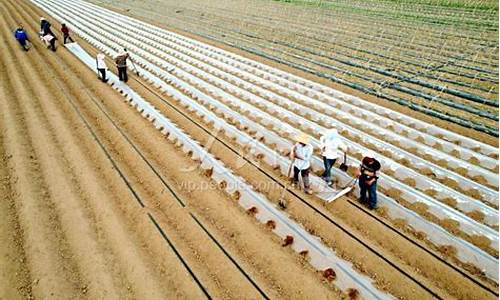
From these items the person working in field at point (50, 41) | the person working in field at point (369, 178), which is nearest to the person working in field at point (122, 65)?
the person working in field at point (50, 41)

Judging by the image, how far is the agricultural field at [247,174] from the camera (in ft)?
19.7

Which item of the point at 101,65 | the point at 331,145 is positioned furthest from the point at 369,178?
the point at 101,65

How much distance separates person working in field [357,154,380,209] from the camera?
6.73 m

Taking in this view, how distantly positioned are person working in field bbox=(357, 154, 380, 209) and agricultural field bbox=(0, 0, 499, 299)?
0.25 meters

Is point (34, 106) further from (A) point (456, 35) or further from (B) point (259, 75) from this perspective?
(A) point (456, 35)

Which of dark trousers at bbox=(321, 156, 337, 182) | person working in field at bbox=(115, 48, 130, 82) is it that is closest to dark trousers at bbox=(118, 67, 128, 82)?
person working in field at bbox=(115, 48, 130, 82)

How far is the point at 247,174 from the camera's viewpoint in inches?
343

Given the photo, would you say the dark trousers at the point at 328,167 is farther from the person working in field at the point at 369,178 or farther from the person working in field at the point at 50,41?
the person working in field at the point at 50,41

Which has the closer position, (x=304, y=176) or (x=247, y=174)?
(x=304, y=176)

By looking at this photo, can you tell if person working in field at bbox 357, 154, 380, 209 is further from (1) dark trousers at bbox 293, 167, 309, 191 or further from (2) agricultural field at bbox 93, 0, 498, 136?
(2) agricultural field at bbox 93, 0, 498, 136

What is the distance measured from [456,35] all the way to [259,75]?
11.6m

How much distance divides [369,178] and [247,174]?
295 centimetres

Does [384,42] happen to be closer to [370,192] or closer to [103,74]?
[103,74]

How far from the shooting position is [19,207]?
768 centimetres
